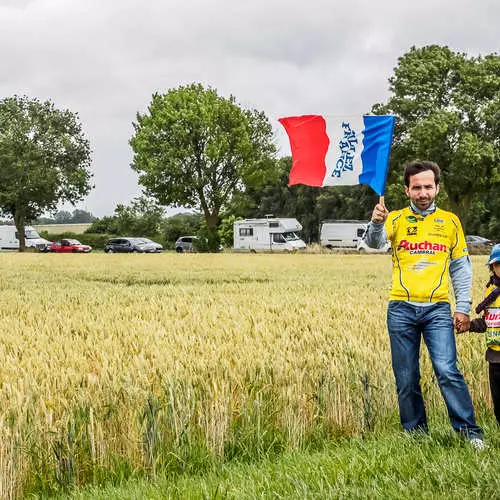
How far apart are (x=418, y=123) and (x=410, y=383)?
43.7 m

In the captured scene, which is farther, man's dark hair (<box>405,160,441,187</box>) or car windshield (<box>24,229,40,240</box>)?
car windshield (<box>24,229,40,240</box>)

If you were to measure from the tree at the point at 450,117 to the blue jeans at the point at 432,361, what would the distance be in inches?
1641

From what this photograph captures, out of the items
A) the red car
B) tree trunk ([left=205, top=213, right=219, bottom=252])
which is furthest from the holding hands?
the red car

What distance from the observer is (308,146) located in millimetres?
6832

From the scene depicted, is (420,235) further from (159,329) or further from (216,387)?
(159,329)

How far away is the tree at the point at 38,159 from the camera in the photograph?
203ft

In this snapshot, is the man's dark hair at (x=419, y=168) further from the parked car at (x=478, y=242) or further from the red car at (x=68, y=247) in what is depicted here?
the red car at (x=68, y=247)

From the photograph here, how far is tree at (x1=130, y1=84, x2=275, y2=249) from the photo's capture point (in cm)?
5716

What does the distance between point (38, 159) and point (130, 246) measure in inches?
459

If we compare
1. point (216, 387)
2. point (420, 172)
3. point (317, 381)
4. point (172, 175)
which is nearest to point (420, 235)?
point (420, 172)

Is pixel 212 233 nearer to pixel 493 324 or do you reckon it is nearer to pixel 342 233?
pixel 342 233

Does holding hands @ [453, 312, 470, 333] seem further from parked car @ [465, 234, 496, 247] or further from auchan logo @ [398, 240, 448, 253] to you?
parked car @ [465, 234, 496, 247]

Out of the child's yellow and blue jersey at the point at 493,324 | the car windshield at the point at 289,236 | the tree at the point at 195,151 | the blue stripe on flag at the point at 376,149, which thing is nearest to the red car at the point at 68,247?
the tree at the point at 195,151

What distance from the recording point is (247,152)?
58938 mm
